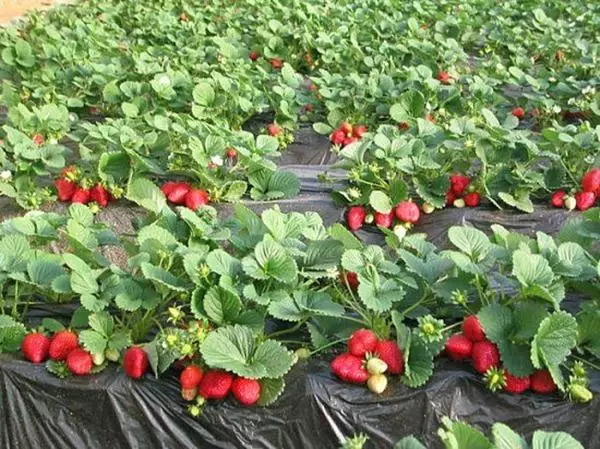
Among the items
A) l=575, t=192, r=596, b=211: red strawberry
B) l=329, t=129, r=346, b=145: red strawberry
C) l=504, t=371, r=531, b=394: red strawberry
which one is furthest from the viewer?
l=329, t=129, r=346, b=145: red strawberry

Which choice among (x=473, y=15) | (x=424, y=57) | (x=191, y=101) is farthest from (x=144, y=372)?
(x=473, y=15)

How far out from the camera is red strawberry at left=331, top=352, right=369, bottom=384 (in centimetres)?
229

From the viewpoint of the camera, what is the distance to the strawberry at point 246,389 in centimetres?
228

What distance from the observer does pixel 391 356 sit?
229 cm

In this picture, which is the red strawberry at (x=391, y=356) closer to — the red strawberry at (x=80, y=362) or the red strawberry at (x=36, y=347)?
the red strawberry at (x=80, y=362)

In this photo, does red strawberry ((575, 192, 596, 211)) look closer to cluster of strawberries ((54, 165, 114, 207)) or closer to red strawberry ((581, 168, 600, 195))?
red strawberry ((581, 168, 600, 195))

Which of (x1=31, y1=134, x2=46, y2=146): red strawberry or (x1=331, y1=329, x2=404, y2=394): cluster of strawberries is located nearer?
(x1=331, y1=329, x2=404, y2=394): cluster of strawberries

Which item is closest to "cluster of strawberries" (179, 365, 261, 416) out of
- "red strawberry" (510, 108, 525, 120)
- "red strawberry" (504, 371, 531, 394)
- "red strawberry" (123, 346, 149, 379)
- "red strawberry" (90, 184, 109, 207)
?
"red strawberry" (123, 346, 149, 379)

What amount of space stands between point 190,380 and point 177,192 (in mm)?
1745

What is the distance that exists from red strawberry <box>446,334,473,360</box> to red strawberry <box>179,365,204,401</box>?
694 millimetres

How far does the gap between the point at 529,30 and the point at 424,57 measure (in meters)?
1.57

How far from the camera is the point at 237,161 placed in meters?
4.13

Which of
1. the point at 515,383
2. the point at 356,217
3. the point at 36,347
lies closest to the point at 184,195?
the point at 356,217

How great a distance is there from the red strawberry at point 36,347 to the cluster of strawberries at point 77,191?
4.85ft
